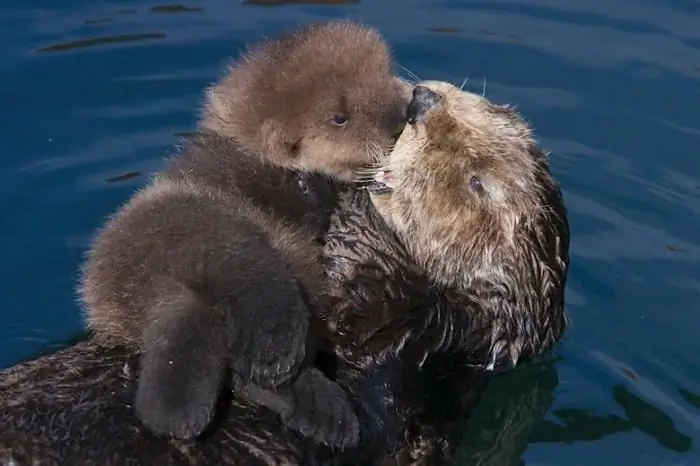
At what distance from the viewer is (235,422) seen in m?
3.48

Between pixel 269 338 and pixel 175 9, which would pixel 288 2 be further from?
pixel 269 338

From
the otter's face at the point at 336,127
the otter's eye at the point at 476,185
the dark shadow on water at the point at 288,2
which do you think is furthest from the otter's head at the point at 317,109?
the dark shadow on water at the point at 288,2

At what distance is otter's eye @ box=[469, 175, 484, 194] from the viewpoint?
155 inches

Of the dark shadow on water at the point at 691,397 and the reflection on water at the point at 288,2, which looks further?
the reflection on water at the point at 288,2

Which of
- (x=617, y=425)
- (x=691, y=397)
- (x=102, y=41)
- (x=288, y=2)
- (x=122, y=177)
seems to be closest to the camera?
(x=617, y=425)

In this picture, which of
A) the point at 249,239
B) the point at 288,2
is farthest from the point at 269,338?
the point at 288,2

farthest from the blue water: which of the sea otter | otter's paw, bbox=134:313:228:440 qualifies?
otter's paw, bbox=134:313:228:440

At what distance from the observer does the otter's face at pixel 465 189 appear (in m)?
3.94

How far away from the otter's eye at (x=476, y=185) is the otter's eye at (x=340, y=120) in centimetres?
45

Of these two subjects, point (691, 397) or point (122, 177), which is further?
point (122, 177)

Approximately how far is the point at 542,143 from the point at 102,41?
2.31 meters

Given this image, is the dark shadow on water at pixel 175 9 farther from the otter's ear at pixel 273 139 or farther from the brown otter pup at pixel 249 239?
the otter's ear at pixel 273 139

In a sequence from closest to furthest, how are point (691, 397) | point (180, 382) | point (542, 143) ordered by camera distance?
point (180, 382) → point (691, 397) → point (542, 143)

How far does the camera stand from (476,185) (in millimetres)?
3951
